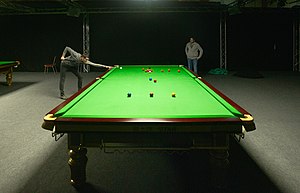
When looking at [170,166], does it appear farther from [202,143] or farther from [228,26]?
[228,26]

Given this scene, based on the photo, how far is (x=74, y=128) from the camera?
2297mm

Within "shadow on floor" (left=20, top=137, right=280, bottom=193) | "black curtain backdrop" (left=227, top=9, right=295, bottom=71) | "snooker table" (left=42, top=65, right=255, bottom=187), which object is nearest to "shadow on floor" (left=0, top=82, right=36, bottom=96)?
"shadow on floor" (left=20, top=137, right=280, bottom=193)

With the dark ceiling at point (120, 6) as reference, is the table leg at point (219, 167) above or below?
below

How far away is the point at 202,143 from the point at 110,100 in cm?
104

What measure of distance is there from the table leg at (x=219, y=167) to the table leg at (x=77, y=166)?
3.50ft

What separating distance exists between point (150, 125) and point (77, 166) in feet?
2.74

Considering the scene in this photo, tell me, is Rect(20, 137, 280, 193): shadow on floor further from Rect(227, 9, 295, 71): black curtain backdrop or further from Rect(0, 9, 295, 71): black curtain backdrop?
Rect(227, 9, 295, 71): black curtain backdrop

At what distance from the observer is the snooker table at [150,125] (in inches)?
90.0

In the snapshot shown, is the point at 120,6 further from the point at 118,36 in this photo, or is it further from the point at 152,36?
the point at 152,36

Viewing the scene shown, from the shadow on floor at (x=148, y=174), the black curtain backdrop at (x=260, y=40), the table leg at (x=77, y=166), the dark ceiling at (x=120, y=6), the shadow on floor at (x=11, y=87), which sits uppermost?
the dark ceiling at (x=120, y=6)

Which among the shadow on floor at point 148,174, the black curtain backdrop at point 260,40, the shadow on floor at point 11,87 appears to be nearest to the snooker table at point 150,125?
the shadow on floor at point 148,174

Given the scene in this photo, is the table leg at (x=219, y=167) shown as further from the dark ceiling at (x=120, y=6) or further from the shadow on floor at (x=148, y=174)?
the dark ceiling at (x=120, y=6)

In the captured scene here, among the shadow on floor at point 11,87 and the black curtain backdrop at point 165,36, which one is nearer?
the shadow on floor at point 11,87

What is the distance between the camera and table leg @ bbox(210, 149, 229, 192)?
2564mm
